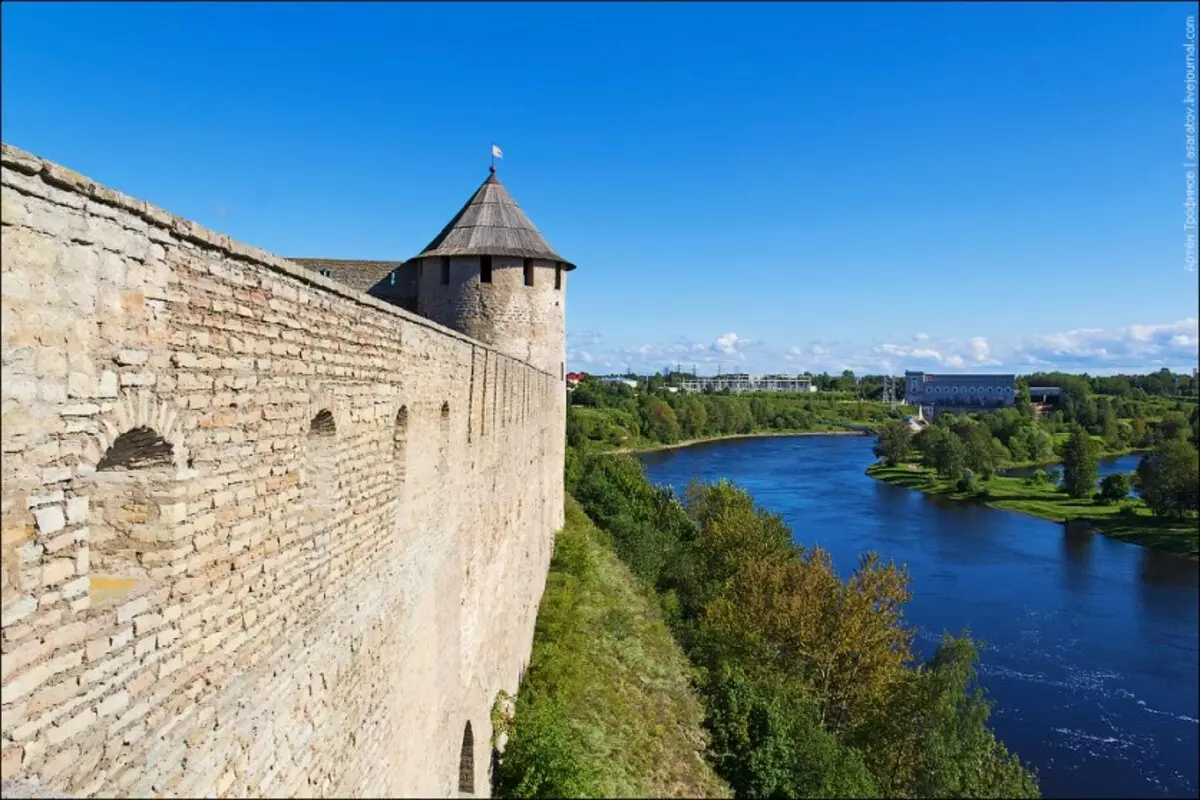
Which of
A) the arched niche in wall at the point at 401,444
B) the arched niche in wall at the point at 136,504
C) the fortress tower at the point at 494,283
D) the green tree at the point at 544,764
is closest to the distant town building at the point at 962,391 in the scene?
the fortress tower at the point at 494,283

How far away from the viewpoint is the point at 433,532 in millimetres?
6020

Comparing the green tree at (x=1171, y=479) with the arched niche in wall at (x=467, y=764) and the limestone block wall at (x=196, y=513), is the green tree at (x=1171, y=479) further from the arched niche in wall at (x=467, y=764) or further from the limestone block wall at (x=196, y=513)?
the limestone block wall at (x=196, y=513)

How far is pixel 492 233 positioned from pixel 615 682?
24.9ft

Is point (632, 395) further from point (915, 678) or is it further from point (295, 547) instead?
point (295, 547)

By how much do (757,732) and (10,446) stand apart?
13.9 meters

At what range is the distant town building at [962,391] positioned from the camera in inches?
1892

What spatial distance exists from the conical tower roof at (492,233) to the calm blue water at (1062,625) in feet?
49.3

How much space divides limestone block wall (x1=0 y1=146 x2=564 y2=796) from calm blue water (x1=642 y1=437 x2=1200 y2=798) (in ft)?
55.9

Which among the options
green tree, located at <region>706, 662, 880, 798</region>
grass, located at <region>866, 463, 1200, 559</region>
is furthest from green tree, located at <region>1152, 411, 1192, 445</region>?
green tree, located at <region>706, 662, 880, 798</region>

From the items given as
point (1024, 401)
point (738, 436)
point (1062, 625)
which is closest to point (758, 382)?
point (738, 436)

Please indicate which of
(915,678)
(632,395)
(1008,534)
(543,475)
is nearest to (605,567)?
(543,475)

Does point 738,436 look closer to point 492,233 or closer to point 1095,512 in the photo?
point 1095,512

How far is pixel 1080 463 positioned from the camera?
2753 cm

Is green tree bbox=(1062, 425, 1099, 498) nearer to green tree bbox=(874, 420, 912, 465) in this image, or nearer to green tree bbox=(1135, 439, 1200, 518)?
green tree bbox=(1135, 439, 1200, 518)
